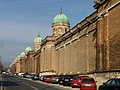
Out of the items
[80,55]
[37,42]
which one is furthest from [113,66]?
[37,42]

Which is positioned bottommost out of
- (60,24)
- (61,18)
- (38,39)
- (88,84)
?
(88,84)

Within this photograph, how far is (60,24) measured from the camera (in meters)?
126

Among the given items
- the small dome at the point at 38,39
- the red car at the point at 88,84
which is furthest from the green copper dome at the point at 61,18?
the red car at the point at 88,84

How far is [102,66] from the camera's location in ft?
166

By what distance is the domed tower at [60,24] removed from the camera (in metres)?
127

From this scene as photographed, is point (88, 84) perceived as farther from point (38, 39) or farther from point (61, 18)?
point (38, 39)

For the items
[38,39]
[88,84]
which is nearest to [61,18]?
[38,39]

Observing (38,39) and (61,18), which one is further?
(38,39)

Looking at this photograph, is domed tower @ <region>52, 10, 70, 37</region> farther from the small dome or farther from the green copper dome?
the small dome

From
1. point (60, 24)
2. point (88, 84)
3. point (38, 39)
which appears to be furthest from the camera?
point (38, 39)

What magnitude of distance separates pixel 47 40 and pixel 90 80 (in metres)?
83.8

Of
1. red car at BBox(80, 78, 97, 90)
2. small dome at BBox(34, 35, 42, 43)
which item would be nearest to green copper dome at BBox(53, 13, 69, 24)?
small dome at BBox(34, 35, 42, 43)

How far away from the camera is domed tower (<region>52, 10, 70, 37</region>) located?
12675cm

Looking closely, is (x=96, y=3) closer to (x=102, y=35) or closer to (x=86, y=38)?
(x=102, y=35)
